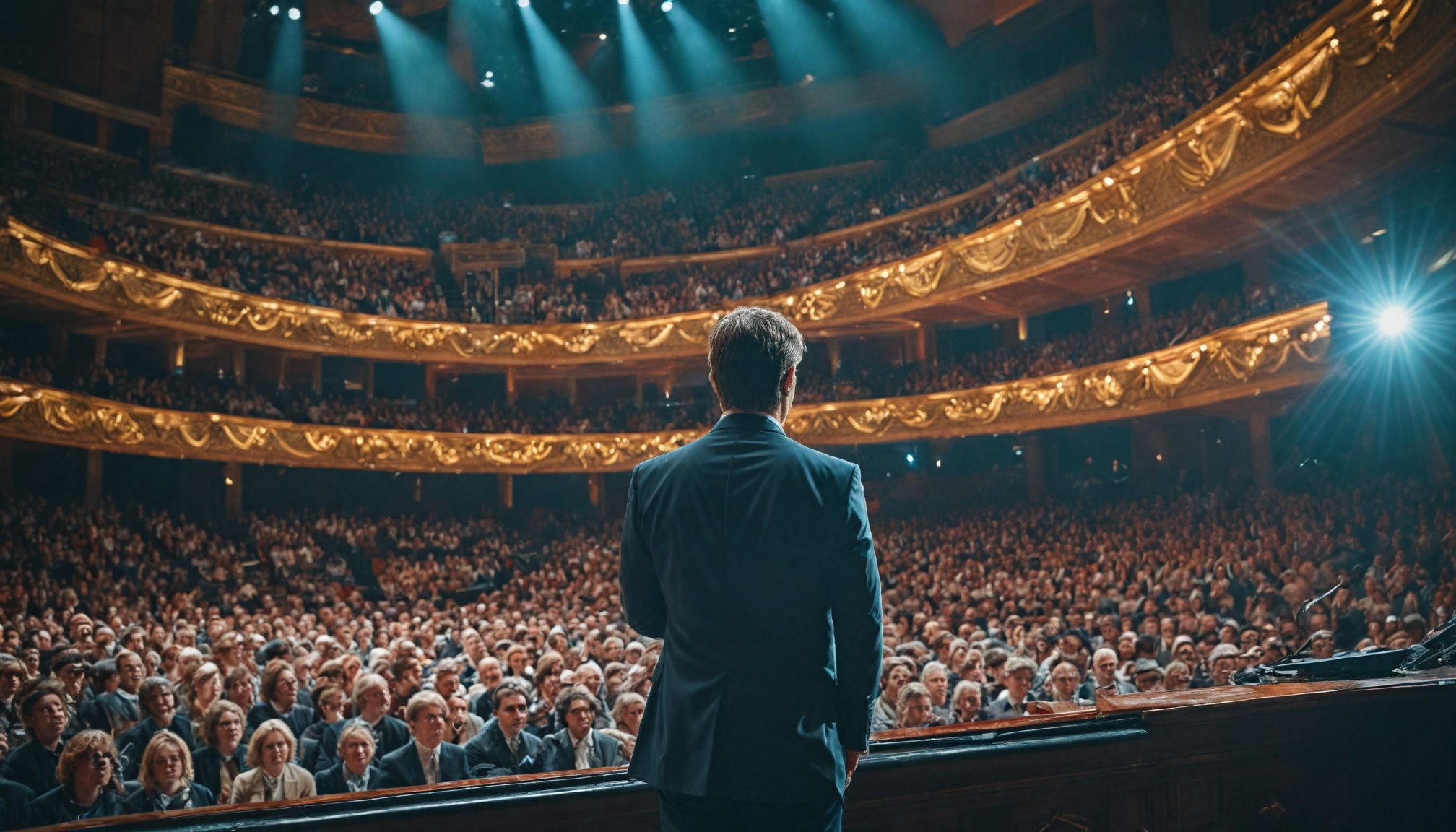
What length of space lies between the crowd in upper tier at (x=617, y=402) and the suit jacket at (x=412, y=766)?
13558 mm

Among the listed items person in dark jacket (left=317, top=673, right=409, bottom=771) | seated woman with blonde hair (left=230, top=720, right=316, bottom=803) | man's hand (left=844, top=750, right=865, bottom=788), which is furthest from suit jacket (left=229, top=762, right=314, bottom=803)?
man's hand (left=844, top=750, right=865, bottom=788)

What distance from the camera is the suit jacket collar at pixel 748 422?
1926mm

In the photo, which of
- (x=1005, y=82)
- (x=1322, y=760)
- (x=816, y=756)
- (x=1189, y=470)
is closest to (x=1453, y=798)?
(x=1322, y=760)

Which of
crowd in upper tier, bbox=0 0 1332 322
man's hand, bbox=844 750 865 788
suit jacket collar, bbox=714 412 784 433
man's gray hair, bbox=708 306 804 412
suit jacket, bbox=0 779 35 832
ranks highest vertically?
crowd in upper tier, bbox=0 0 1332 322

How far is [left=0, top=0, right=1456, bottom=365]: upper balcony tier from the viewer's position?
1115 centimetres

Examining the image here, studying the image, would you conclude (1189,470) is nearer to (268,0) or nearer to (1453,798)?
(1453,798)

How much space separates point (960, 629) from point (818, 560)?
1019 cm

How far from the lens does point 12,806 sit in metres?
4.05

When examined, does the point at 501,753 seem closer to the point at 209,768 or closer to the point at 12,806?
the point at 209,768

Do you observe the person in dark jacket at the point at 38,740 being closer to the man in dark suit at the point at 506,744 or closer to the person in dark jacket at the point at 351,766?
the person in dark jacket at the point at 351,766

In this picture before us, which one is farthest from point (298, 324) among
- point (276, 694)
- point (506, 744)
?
point (506, 744)

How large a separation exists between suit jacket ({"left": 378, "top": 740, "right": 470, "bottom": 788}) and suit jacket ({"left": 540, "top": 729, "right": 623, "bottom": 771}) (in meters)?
0.42

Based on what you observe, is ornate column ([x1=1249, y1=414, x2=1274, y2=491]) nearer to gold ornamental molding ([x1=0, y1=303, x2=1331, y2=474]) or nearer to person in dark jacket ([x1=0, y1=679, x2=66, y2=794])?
gold ornamental molding ([x1=0, y1=303, x2=1331, y2=474])

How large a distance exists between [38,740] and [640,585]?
15.5ft
